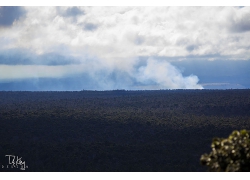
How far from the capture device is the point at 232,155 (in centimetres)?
1480

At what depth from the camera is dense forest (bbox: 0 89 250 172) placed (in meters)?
35.7

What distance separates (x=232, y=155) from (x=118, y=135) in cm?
2944

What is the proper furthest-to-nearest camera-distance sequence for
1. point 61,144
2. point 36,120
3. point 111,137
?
point 36,120 < point 111,137 < point 61,144

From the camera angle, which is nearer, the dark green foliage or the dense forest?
the dark green foliage

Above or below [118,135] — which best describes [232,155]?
below

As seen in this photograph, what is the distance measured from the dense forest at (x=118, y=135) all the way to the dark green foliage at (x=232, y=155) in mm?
18774

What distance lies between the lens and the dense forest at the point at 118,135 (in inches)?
1406

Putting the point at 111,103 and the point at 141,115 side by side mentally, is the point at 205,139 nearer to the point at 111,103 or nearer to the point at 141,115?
the point at 141,115

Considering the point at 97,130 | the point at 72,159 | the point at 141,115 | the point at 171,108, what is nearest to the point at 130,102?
the point at 171,108

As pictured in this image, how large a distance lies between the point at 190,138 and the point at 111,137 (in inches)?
312

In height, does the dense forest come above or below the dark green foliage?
above

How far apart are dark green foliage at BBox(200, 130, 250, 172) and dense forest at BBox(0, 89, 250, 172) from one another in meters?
18.8

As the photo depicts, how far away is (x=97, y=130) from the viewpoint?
44969mm

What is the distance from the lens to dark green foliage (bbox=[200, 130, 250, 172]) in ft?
48.2
